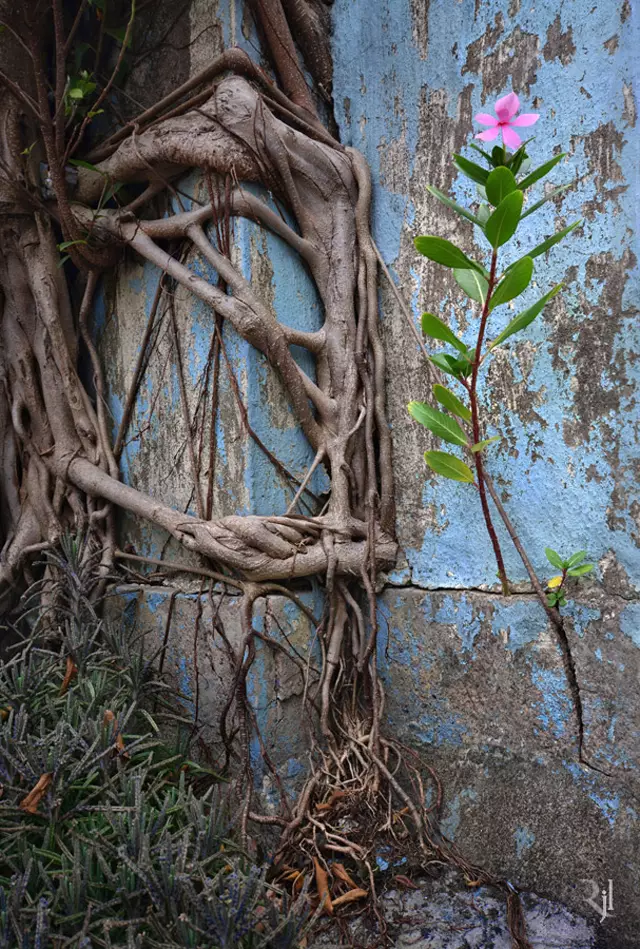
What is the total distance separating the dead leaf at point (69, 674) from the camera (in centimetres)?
183

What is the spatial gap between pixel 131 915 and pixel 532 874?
90 centimetres

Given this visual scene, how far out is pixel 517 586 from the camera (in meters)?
1.75

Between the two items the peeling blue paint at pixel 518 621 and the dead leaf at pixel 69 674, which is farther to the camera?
the dead leaf at pixel 69 674

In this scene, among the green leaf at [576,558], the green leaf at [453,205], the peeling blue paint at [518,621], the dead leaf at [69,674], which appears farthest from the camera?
the dead leaf at [69,674]

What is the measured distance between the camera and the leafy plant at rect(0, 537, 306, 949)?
123 cm

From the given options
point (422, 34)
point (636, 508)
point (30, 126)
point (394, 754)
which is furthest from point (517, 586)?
point (30, 126)

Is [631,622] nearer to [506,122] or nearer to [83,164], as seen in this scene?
[506,122]

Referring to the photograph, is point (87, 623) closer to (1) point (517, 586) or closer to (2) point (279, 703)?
(2) point (279, 703)

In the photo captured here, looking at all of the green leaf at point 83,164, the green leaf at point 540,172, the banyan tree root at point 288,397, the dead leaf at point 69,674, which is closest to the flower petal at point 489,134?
the green leaf at point 540,172

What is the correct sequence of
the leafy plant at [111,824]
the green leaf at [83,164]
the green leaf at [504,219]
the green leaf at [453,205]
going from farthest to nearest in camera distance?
the green leaf at [83,164]
the green leaf at [453,205]
the green leaf at [504,219]
the leafy plant at [111,824]

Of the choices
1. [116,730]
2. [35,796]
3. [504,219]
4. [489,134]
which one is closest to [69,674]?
[116,730]

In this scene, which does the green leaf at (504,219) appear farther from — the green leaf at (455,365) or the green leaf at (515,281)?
the green leaf at (455,365)

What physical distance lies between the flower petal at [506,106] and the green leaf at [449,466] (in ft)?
2.23

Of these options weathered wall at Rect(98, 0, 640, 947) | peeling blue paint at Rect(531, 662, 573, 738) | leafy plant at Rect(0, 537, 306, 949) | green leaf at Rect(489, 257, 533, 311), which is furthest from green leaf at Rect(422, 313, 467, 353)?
leafy plant at Rect(0, 537, 306, 949)
